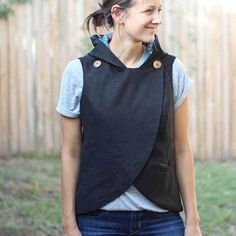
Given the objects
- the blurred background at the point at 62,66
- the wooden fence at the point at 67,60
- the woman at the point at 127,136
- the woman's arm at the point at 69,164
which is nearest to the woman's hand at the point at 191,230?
the woman at the point at 127,136

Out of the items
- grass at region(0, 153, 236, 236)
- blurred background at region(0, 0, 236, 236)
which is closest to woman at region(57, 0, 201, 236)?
grass at region(0, 153, 236, 236)

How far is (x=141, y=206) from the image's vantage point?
7.58ft

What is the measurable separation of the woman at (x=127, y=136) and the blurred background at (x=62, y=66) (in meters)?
5.18

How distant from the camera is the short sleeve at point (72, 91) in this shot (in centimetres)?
237

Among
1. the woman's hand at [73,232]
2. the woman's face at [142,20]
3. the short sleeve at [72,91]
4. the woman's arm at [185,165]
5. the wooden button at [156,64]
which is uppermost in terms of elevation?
the woman's face at [142,20]

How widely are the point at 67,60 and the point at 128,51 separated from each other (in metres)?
6.04

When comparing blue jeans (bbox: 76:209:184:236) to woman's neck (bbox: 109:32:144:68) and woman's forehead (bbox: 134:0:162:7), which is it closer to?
woman's neck (bbox: 109:32:144:68)

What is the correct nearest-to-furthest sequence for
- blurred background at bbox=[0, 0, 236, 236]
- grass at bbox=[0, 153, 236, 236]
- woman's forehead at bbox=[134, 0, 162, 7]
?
woman's forehead at bbox=[134, 0, 162, 7]
grass at bbox=[0, 153, 236, 236]
blurred background at bbox=[0, 0, 236, 236]

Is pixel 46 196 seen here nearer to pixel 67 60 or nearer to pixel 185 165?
pixel 67 60

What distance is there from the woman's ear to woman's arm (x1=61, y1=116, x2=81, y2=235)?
0.39 meters

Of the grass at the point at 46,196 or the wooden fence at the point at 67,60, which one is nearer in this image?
the grass at the point at 46,196

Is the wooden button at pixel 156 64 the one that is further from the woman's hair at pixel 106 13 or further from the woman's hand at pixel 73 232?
the woman's hand at pixel 73 232

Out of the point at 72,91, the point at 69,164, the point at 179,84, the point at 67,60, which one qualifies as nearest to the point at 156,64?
the point at 179,84

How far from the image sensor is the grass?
5.18 m
